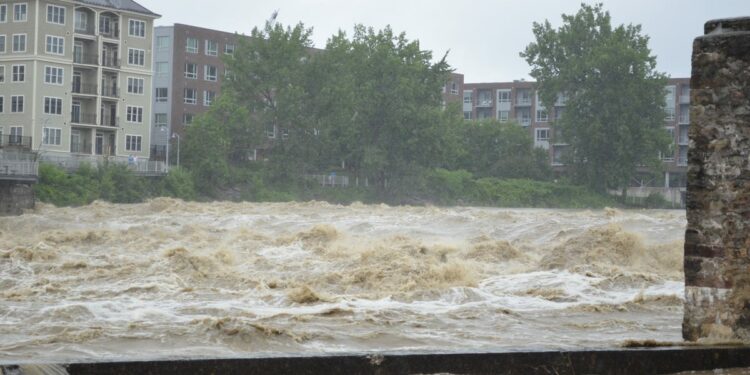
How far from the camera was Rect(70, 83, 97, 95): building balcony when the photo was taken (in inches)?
2847

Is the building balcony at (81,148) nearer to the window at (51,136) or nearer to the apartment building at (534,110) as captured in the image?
the window at (51,136)

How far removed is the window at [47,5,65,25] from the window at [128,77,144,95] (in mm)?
6176

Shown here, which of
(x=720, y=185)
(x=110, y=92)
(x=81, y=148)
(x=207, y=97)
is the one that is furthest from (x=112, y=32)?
(x=720, y=185)

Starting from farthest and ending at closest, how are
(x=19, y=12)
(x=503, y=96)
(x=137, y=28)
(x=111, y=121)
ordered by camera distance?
(x=503, y=96) < (x=137, y=28) < (x=111, y=121) < (x=19, y=12)

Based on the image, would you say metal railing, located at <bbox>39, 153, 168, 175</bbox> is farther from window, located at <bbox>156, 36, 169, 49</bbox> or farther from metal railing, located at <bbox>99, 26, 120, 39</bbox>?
window, located at <bbox>156, 36, 169, 49</bbox>

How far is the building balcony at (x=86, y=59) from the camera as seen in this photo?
72.3 meters

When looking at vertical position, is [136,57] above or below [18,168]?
above

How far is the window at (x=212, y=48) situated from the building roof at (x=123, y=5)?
57.3 ft

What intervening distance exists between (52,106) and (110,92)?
15.2 feet

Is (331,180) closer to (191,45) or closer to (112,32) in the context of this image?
(191,45)

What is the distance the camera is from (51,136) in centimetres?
7025

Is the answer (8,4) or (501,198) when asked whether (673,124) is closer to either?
(501,198)

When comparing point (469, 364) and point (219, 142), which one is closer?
point (469, 364)

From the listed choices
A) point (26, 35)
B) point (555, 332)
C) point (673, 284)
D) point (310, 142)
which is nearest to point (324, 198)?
point (310, 142)
